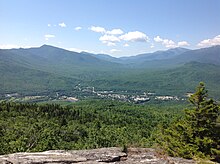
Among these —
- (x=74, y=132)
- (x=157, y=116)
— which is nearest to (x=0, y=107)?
(x=74, y=132)

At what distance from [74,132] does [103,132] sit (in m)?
7.96

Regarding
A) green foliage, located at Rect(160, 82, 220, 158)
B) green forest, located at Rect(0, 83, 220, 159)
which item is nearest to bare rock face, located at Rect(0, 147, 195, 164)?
green forest, located at Rect(0, 83, 220, 159)

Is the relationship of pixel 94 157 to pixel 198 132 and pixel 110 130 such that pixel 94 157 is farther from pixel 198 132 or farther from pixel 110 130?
pixel 110 130

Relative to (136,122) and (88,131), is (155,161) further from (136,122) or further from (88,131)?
(136,122)

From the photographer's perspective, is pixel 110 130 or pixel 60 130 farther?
pixel 110 130

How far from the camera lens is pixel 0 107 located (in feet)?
244

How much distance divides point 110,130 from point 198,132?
168 feet

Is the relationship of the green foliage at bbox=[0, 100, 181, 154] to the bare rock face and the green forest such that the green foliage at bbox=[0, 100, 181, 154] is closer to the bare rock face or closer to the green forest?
the green forest

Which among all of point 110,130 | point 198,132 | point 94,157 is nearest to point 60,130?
point 110,130

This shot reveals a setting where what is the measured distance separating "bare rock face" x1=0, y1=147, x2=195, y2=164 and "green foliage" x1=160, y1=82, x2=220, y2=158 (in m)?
3.72

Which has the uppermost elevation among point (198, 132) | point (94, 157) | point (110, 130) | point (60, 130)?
point (198, 132)

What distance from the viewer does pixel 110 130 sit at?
69438 millimetres

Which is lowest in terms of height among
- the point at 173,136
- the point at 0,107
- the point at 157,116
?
the point at 157,116

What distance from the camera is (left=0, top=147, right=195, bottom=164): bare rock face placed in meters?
13.3
